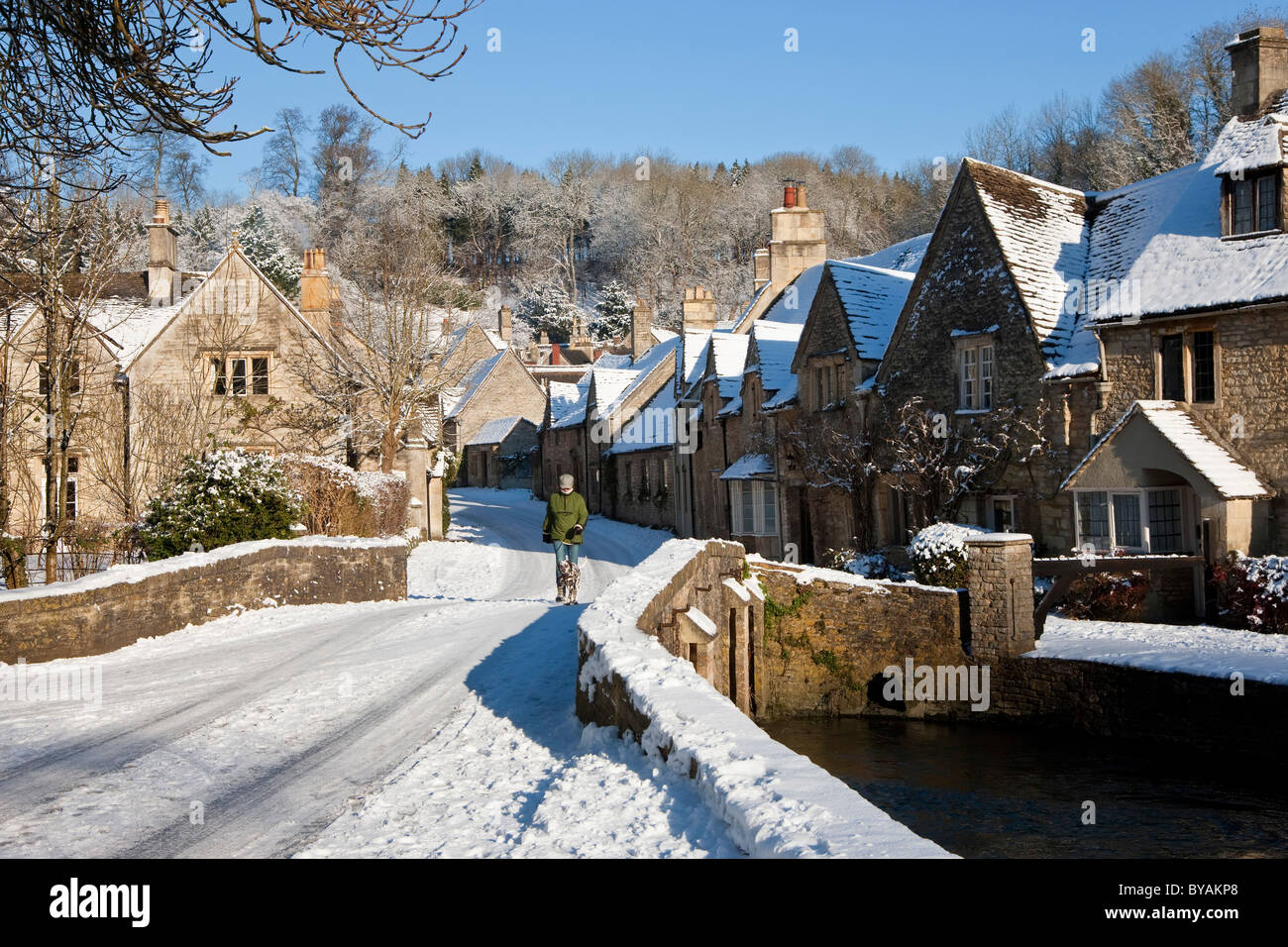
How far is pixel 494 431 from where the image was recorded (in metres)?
66.1

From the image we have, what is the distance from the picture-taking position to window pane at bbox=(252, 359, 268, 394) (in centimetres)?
3422

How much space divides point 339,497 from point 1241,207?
19.6 m

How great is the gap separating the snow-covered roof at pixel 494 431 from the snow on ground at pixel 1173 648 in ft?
159

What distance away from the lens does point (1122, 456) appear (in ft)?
64.7

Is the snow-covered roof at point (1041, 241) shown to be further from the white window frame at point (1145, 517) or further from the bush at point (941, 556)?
the bush at point (941, 556)

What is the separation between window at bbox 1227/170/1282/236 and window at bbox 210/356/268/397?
90.7ft

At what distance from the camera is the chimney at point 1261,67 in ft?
73.8

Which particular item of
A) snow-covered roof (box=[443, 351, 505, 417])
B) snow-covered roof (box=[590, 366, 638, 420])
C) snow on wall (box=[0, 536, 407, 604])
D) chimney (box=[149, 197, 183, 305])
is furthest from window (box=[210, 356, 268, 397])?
snow-covered roof (box=[443, 351, 505, 417])

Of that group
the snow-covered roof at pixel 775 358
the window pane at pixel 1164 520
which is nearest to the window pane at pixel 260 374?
the snow-covered roof at pixel 775 358

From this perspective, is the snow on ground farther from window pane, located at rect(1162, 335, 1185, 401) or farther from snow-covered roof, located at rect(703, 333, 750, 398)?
snow-covered roof, located at rect(703, 333, 750, 398)

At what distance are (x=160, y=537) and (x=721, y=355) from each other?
23284mm

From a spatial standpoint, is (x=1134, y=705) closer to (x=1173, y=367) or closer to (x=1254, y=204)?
(x=1173, y=367)

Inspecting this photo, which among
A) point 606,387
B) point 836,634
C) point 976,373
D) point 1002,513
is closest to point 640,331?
point 606,387
